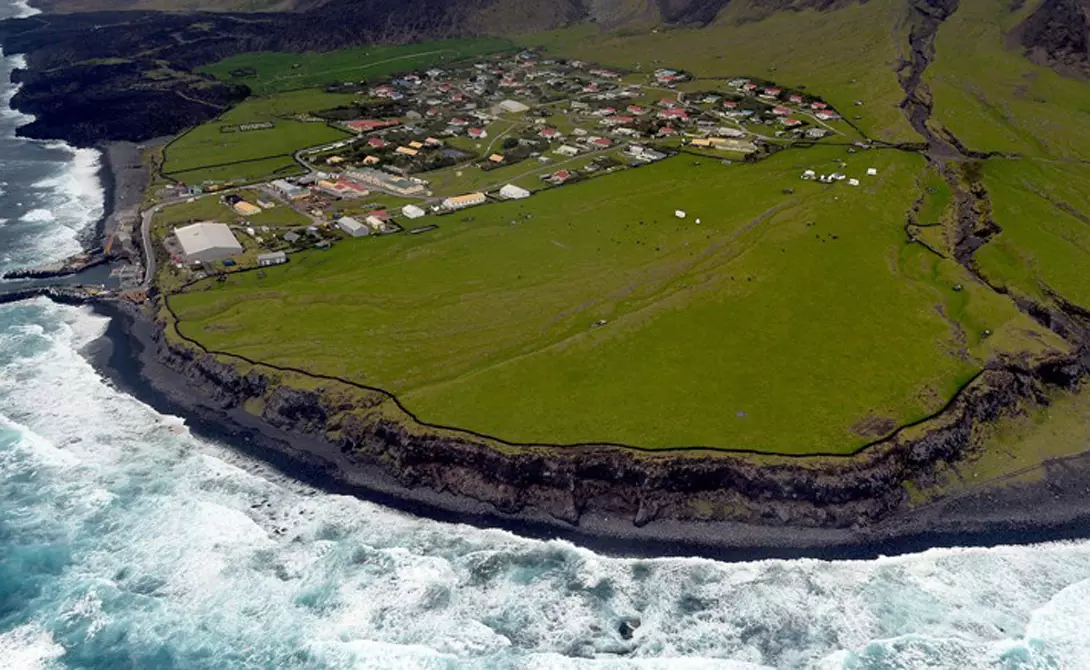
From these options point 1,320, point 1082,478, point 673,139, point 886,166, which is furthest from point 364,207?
point 1082,478

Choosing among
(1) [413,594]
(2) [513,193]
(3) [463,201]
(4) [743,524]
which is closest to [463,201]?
(3) [463,201]

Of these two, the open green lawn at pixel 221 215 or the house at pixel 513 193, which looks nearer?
the open green lawn at pixel 221 215

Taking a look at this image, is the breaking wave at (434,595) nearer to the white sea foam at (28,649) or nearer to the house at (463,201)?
the white sea foam at (28,649)

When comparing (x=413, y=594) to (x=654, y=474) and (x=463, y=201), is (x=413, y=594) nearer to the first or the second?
(x=654, y=474)

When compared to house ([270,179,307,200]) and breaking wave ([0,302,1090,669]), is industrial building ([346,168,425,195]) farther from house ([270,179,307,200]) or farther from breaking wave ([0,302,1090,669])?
breaking wave ([0,302,1090,669])

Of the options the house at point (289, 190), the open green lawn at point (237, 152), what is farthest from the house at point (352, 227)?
the open green lawn at point (237, 152)

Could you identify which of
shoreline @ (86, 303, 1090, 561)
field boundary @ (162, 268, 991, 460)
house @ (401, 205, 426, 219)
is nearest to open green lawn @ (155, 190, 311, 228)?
house @ (401, 205, 426, 219)

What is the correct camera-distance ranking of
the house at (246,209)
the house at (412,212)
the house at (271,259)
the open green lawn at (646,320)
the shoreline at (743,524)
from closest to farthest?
the shoreline at (743,524) → the open green lawn at (646,320) → the house at (271,259) → the house at (412,212) → the house at (246,209)
